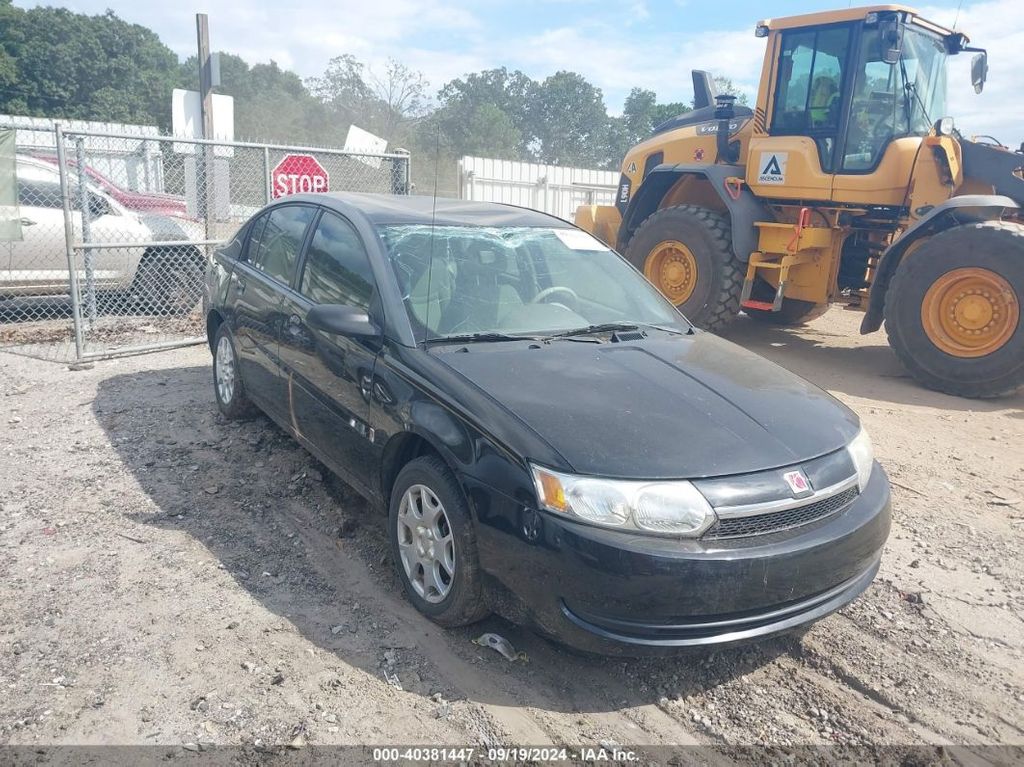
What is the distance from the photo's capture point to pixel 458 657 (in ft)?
10.0

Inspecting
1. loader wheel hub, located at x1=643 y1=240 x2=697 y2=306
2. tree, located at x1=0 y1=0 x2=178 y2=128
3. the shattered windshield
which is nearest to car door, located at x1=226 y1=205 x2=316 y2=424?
the shattered windshield

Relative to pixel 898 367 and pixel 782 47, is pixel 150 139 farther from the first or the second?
pixel 898 367

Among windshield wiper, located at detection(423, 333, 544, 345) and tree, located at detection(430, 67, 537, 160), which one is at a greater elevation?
tree, located at detection(430, 67, 537, 160)

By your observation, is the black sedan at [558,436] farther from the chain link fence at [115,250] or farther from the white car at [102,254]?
the white car at [102,254]

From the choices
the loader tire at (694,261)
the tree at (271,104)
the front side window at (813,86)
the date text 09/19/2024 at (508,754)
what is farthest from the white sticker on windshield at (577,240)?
the tree at (271,104)

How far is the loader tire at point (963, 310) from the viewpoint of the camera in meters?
6.65

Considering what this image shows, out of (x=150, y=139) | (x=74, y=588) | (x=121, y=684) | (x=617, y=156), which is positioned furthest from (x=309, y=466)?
(x=617, y=156)

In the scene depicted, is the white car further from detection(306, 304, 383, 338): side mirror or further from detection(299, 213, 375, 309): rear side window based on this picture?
detection(306, 304, 383, 338): side mirror

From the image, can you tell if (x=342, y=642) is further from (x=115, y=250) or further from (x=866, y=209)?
(x=866, y=209)

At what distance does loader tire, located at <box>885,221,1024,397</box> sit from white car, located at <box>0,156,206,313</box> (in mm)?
6974

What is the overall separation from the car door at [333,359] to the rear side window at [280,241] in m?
0.18

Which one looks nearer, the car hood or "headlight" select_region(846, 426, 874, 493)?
the car hood

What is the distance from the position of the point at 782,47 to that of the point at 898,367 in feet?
11.4

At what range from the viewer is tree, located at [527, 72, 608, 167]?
992 inches
